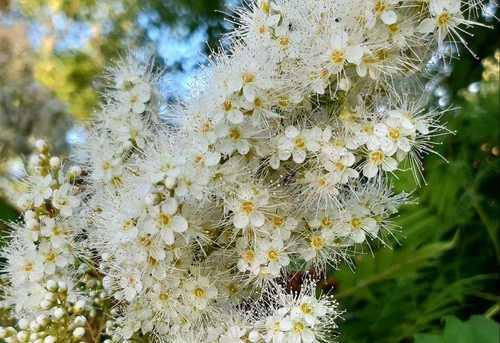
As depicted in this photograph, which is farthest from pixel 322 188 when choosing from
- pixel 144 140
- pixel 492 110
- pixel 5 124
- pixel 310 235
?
pixel 5 124

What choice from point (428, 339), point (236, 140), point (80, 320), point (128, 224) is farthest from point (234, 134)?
point (428, 339)

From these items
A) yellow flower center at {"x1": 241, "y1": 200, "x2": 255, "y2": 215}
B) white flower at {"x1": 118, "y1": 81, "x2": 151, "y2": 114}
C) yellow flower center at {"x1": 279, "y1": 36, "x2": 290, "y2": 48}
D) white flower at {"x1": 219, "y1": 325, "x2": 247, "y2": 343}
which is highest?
yellow flower center at {"x1": 279, "y1": 36, "x2": 290, "y2": 48}

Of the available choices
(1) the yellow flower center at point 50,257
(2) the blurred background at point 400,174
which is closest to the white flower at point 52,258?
(1) the yellow flower center at point 50,257

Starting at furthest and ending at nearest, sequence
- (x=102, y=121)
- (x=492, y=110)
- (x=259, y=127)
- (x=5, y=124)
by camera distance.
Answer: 1. (x=5, y=124)
2. (x=492, y=110)
3. (x=102, y=121)
4. (x=259, y=127)

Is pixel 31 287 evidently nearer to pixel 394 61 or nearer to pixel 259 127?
pixel 259 127

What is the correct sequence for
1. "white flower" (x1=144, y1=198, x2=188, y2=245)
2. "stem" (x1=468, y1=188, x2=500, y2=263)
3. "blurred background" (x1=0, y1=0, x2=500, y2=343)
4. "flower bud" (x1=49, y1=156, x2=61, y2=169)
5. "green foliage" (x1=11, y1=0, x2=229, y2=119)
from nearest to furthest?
1. "white flower" (x1=144, y1=198, x2=188, y2=245)
2. "flower bud" (x1=49, y1=156, x2=61, y2=169)
3. "blurred background" (x1=0, y1=0, x2=500, y2=343)
4. "stem" (x1=468, y1=188, x2=500, y2=263)
5. "green foliage" (x1=11, y1=0, x2=229, y2=119)

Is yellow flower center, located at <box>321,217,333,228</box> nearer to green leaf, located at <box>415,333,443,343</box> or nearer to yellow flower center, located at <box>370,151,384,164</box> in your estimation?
yellow flower center, located at <box>370,151,384,164</box>

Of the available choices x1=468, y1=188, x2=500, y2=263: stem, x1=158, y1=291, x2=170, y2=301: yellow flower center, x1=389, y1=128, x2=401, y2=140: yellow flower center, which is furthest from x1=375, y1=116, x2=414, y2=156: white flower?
x1=468, y1=188, x2=500, y2=263: stem

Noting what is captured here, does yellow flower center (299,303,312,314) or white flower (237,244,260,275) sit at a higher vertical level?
white flower (237,244,260,275)
